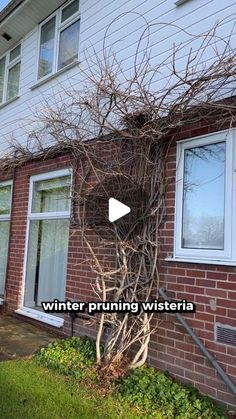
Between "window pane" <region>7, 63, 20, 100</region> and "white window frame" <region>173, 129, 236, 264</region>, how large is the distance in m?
5.60

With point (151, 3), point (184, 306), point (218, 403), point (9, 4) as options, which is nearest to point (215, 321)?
point (184, 306)

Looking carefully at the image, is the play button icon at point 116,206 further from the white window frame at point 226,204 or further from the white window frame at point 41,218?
the white window frame at point 41,218

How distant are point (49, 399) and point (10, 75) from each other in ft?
25.0

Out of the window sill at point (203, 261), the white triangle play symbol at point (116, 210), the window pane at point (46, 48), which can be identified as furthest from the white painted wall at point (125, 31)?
the window sill at point (203, 261)

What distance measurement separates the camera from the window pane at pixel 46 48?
830 cm

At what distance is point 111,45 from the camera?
20.9ft

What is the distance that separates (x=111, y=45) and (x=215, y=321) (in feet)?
13.5

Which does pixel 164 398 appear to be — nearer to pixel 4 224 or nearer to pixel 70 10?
pixel 4 224

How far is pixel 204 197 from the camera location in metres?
4.78

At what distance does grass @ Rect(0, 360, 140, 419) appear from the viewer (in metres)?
3.92

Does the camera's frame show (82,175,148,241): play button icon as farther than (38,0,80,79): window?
No

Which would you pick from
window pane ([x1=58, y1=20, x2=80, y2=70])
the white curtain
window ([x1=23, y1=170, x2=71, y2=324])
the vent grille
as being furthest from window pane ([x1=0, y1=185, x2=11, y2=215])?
the vent grille

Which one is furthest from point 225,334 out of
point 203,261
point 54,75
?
point 54,75

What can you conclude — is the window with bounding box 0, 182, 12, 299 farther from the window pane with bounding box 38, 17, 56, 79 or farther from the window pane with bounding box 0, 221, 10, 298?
the window pane with bounding box 38, 17, 56, 79
